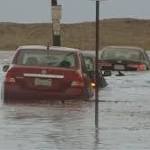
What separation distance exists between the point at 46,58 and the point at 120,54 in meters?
15.7

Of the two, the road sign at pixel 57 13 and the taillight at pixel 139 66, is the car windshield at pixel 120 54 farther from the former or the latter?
the road sign at pixel 57 13

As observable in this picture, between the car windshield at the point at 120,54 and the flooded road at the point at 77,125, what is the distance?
493 inches

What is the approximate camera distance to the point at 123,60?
36.7 m

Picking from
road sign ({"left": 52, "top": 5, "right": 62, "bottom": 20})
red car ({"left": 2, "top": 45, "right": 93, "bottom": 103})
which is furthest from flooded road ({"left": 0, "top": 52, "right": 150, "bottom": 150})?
road sign ({"left": 52, "top": 5, "right": 62, "bottom": 20})

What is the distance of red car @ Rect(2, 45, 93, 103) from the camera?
70.1 feet

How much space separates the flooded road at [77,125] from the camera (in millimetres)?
14195

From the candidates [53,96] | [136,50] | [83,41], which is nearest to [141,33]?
[83,41]

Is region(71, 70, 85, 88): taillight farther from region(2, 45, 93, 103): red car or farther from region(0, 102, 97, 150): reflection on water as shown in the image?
region(0, 102, 97, 150): reflection on water

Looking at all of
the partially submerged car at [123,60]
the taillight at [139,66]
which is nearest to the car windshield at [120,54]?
the partially submerged car at [123,60]

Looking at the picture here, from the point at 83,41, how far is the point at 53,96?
65.4 metres

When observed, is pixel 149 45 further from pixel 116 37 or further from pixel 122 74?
pixel 122 74

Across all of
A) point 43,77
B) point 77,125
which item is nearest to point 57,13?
point 43,77

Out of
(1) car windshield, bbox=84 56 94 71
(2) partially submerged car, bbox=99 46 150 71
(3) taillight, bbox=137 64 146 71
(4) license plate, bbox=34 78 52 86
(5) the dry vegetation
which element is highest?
(4) license plate, bbox=34 78 52 86

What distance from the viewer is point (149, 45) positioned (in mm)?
83062
